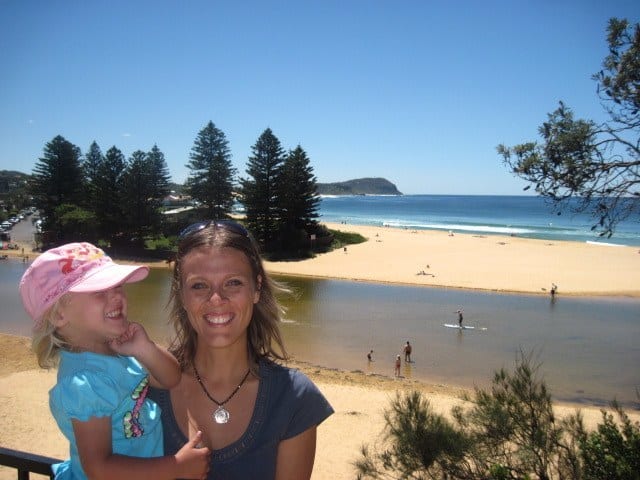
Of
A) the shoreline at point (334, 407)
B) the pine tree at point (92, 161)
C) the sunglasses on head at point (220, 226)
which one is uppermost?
the pine tree at point (92, 161)

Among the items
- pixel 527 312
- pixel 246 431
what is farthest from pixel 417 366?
pixel 246 431

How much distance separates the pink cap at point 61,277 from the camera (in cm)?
154

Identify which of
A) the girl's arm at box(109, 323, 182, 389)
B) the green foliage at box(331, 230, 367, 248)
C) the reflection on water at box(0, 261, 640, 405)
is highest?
the girl's arm at box(109, 323, 182, 389)

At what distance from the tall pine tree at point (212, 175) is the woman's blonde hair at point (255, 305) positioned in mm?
34622

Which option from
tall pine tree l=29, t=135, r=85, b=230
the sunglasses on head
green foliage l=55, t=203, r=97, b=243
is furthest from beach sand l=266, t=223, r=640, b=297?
the sunglasses on head

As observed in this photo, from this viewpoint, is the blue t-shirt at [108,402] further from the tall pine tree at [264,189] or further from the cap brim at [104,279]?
the tall pine tree at [264,189]

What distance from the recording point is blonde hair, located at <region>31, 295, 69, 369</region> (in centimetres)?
156

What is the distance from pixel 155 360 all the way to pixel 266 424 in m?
0.45

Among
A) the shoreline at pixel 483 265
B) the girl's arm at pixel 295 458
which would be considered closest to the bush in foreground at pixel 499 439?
the girl's arm at pixel 295 458

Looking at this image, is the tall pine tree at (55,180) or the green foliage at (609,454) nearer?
the green foliage at (609,454)

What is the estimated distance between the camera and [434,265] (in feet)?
103

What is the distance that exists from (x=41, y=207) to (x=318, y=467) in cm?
3986

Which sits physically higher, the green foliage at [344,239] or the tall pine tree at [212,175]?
the tall pine tree at [212,175]

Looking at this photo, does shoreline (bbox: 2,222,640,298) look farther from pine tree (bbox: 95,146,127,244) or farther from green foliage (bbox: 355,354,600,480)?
green foliage (bbox: 355,354,600,480)
